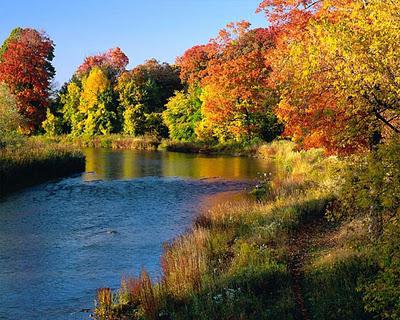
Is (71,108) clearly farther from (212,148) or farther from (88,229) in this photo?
(88,229)

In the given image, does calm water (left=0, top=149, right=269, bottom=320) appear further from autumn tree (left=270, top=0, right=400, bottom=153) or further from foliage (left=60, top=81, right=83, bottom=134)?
foliage (left=60, top=81, right=83, bottom=134)

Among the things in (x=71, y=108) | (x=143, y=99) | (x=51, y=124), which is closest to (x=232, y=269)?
(x=143, y=99)

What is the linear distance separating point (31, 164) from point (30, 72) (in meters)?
45.7

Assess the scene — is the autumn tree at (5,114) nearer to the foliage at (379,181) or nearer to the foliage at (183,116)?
the foliage at (183,116)

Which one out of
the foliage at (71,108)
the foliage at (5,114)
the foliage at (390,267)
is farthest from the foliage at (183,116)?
the foliage at (390,267)

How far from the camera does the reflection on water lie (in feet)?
127

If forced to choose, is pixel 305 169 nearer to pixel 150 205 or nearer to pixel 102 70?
pixel 150 205

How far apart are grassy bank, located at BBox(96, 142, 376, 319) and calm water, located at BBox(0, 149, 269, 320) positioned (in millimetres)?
1435

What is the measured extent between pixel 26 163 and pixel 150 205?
12.4 metres

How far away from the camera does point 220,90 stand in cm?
5516

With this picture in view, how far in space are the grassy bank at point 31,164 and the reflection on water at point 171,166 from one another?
2.26m

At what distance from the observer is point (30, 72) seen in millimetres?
75875

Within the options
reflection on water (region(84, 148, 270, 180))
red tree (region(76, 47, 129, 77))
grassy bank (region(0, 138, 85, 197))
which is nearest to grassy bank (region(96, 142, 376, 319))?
grassy bank (region(0, 138, 85, 197))

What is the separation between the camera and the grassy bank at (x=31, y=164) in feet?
103
